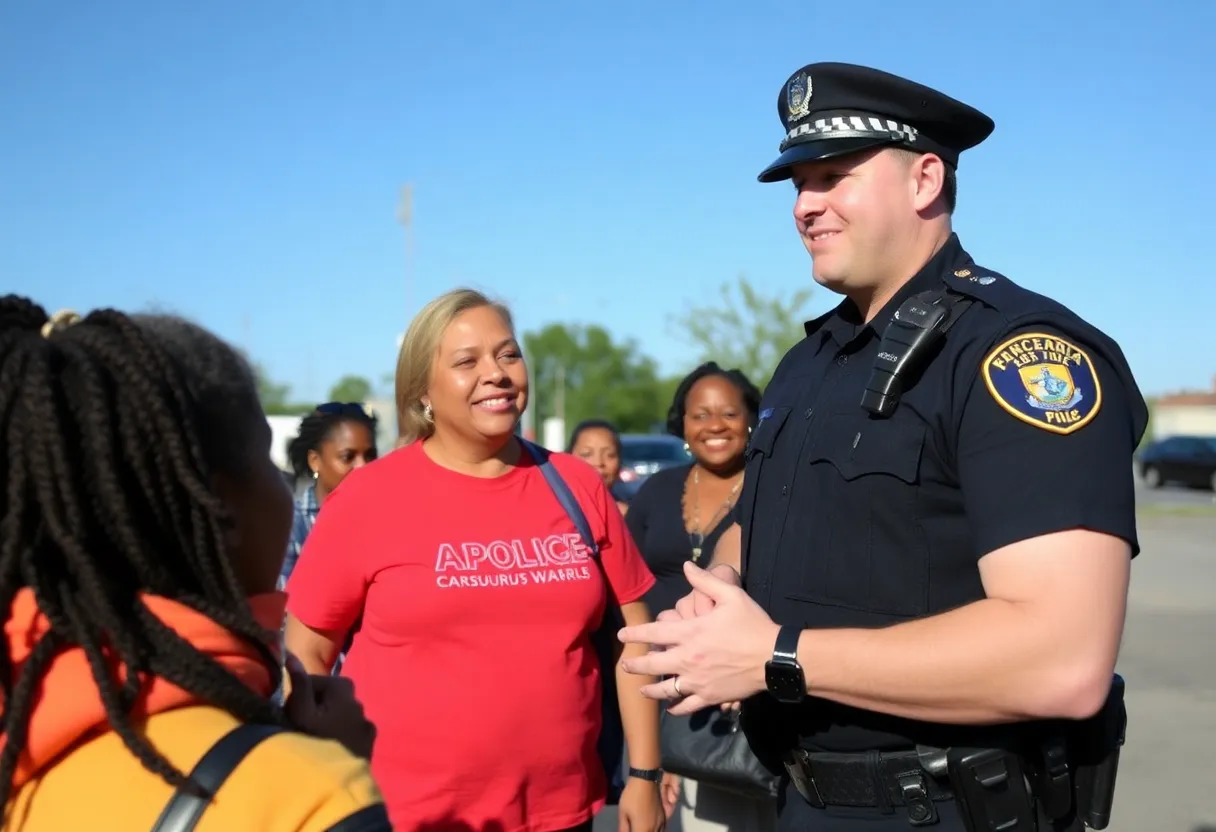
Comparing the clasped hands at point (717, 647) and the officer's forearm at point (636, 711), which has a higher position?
the clasped hands at point (717, 647)

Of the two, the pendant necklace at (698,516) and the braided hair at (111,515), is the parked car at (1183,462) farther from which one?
the braided hair at (111,515)

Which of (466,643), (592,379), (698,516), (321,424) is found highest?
(321,424)

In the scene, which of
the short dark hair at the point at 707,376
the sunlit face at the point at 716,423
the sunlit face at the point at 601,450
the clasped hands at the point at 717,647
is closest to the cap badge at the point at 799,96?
the clasped hands at the point at 717,647

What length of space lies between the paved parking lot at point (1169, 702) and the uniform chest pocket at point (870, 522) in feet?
11.1

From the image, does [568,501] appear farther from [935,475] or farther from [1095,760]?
[1095,760]

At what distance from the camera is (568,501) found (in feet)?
10.3

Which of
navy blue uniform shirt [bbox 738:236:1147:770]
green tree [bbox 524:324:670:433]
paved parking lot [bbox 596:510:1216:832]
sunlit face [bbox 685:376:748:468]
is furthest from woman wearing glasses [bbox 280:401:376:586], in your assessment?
green tree [bbox 524:324:670:433]

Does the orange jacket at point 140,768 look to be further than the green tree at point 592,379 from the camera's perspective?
No

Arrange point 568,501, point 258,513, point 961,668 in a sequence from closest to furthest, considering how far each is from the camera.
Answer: point 258,513 < point 961,668 < point 568,501

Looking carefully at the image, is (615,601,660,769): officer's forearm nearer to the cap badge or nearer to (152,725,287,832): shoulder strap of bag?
the cap badge

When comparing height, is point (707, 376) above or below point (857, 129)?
below

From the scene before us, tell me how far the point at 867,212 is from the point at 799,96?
35cm

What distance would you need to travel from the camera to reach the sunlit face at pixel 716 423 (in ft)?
16.6

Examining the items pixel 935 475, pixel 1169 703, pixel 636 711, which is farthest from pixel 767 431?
pixel 1169 703
